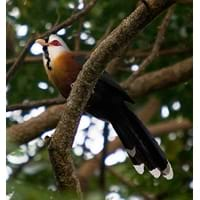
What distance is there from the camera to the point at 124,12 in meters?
4.06

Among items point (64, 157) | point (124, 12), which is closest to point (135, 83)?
point (124, 12)

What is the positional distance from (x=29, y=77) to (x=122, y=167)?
2.92ft

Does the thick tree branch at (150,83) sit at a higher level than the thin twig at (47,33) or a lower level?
lower

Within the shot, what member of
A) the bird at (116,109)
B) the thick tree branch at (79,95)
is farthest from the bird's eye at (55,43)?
the thick tree branch at (79,95)

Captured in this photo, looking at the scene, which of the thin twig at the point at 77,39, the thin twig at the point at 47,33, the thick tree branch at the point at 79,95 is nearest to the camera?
the thick tree branch at the point at 79,95

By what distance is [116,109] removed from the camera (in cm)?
315

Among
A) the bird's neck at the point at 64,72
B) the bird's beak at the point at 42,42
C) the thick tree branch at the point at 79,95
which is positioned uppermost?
the thick tree branch at the point at 79,95

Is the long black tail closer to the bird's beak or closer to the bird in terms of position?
the bird

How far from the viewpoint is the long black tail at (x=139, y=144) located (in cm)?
302

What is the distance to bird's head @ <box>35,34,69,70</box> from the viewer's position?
322 centimetres

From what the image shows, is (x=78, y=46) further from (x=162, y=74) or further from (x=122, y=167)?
(x=122, y=167)

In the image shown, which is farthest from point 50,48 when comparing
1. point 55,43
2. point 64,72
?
point 64,72

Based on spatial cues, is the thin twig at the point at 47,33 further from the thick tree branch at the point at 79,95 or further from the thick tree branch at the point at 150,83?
the thick tree branch at the point at 79,95

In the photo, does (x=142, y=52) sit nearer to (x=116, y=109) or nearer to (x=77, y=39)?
(x=77, y=39)
